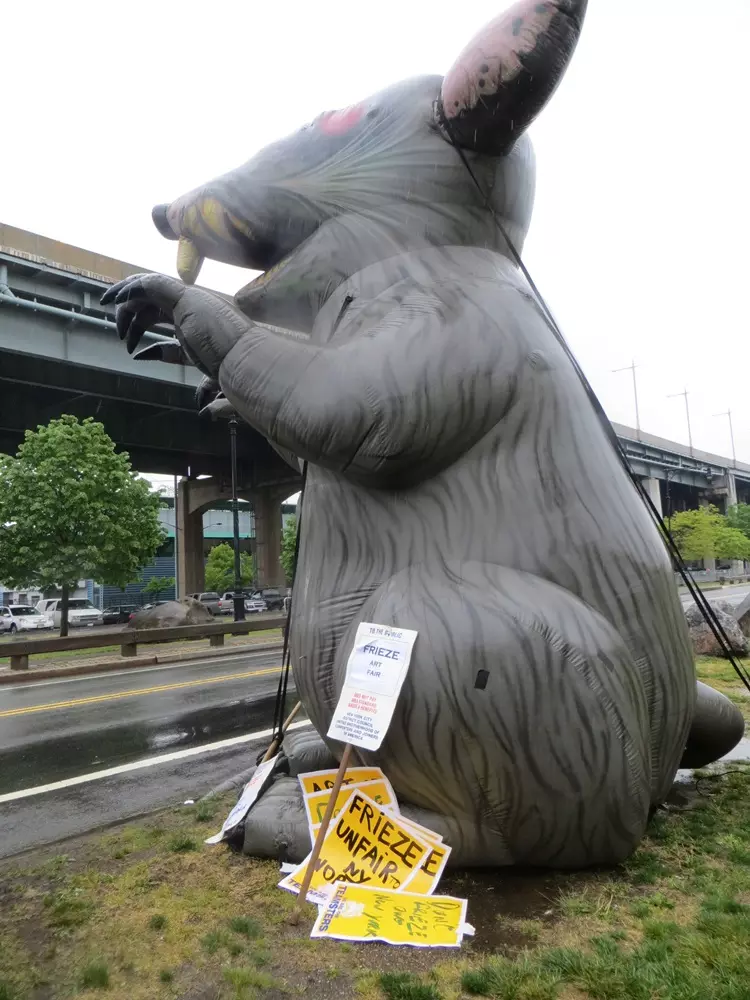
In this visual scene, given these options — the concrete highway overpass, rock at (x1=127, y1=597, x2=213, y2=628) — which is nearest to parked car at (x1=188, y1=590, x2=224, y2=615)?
the concrete highway overpass

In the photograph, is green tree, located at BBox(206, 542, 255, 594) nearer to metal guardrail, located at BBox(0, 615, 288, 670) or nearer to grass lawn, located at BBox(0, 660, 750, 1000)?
metal guardrail, located at BBox(0, 615, 288, 670)

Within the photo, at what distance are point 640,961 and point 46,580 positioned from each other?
1693 centimetres

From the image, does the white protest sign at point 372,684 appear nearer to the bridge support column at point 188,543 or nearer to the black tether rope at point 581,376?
the black tether rope at point 581,376

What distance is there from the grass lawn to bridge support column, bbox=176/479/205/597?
110 ft

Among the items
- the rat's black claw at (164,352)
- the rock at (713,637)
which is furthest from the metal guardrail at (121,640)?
the rat's black claw at (164,352)

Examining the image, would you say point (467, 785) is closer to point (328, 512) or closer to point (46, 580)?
point (328, 512)

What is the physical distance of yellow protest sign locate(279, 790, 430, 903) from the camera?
204cm

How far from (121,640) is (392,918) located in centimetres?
1197

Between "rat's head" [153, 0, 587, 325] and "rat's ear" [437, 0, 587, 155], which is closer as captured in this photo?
"rat's ear" [437, 0, 587, 155]

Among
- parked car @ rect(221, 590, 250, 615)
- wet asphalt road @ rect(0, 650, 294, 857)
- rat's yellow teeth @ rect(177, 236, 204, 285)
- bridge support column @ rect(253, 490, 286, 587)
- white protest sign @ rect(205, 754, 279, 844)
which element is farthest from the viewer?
bridge support column @ rect(253, 490, 286, 587)

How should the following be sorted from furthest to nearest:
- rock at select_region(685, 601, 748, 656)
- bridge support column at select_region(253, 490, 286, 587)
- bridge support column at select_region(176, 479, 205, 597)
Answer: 1. bridge support column at select_region(176, 479, 205, 597)
2. bridge support column at select_region(253, 490, 286, 587)
3. rock at select_region(685, 601, 748, 656)

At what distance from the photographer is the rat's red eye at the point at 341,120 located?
255 centimetres

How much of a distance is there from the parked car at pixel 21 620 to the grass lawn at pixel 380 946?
27111 millimetres

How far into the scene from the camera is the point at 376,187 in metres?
2.47
